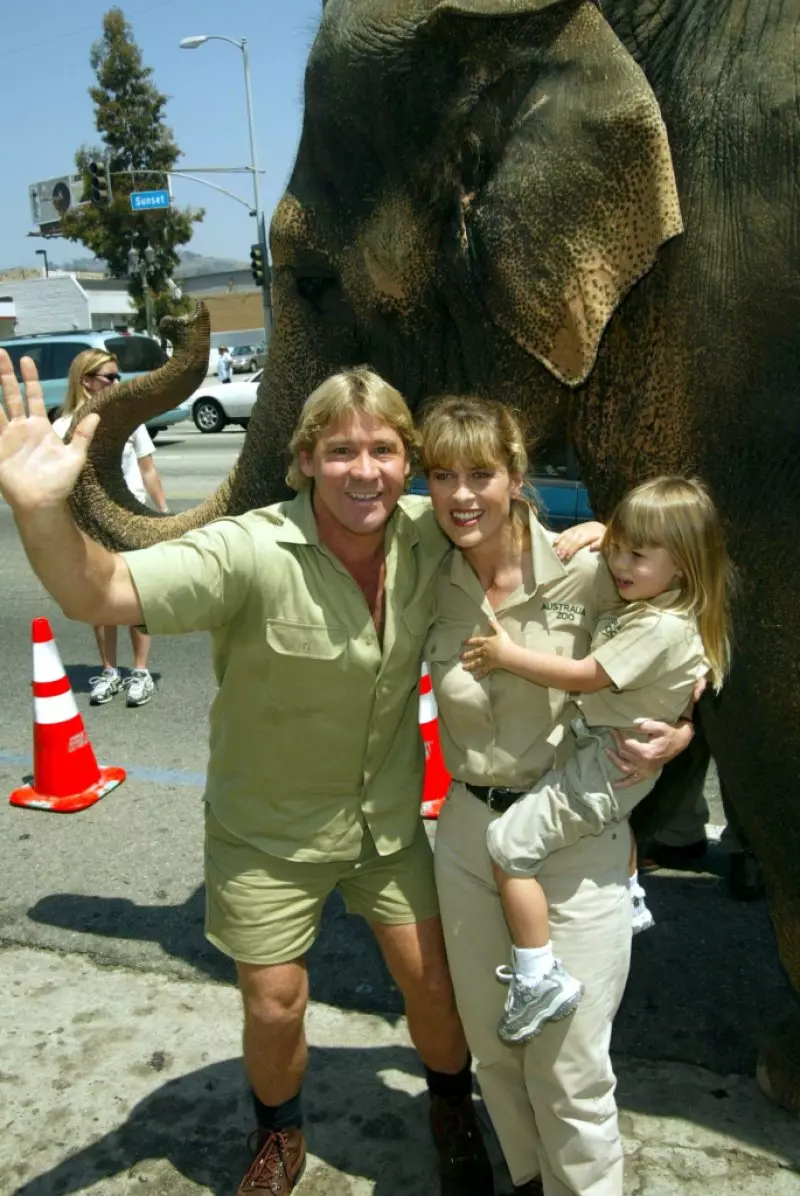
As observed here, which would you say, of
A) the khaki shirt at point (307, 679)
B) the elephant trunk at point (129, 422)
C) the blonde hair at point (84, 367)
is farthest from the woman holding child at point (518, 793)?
the blonde hair at point (84, 367)

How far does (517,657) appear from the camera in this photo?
2184 millimetres

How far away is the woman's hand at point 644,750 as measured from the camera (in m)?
2.18

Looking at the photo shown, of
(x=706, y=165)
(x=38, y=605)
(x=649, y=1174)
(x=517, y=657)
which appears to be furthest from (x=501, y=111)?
(x=38, y=605)

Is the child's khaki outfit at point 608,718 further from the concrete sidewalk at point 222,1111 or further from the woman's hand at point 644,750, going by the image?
the concrete sidewalk at point 222,1111

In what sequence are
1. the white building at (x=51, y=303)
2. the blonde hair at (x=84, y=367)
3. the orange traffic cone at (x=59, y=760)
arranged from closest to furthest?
the orange traffic cone at (x=59, y=760)
the blonde hair at (x=84, y=367)
the white building at (x=51, y=303)

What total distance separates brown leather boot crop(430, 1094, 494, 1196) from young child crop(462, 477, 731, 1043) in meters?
0.58

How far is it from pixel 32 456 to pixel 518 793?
45.2 inches

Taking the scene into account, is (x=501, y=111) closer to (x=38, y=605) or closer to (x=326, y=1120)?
(x=326, y=1120)

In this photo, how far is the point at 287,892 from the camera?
2449mm

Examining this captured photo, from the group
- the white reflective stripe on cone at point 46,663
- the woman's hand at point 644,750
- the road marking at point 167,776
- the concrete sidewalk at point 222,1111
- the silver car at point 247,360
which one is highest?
the woman's hand at point 644,750

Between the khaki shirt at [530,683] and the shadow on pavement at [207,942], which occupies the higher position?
the khaki shirt at [530,683]

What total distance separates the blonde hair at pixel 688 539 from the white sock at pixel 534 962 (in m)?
0.62

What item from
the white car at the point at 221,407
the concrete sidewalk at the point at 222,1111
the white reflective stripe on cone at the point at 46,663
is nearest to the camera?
the concrete sidewalk at the point at 222,1111

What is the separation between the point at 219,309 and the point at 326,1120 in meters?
75.9
